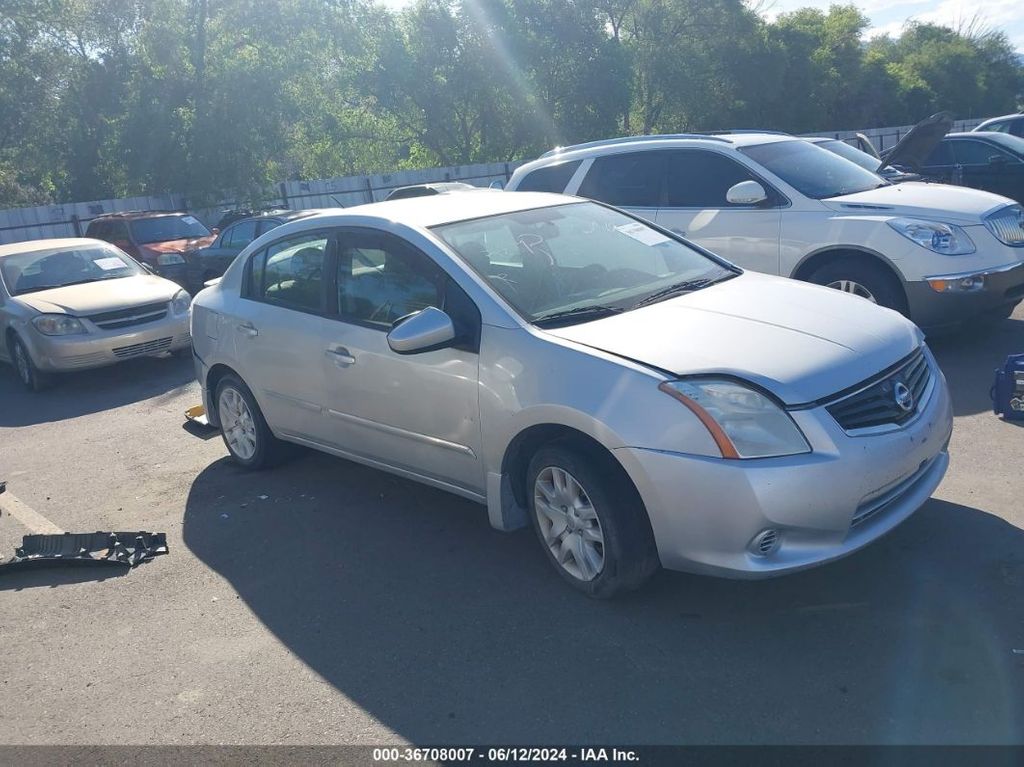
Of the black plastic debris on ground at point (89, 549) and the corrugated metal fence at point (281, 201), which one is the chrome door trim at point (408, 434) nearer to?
the black plastic debris on ground at point (89, 549)

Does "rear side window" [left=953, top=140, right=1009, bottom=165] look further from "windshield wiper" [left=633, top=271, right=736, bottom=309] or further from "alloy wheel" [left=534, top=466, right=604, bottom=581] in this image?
"alloy wheel" [left=534, top=466, right=604, bottom=581]

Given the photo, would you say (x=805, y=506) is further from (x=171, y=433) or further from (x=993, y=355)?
(x=171, y=433)

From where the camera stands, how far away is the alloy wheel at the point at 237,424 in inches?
239

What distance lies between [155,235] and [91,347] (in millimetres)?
7986

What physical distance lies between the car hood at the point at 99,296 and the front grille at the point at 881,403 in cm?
835

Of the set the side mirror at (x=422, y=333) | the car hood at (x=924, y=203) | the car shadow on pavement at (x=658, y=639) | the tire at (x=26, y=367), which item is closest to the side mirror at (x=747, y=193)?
the car hood at (x=924, y=203)

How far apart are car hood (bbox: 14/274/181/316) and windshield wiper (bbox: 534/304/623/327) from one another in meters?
7.11

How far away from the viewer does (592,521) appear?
381 centimetres

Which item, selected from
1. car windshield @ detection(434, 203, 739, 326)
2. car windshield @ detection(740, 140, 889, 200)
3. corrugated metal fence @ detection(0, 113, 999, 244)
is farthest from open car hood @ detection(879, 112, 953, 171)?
corrugated metal fence @ detection(0, 113, 999, 244)

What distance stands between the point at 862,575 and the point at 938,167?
36.0 feet

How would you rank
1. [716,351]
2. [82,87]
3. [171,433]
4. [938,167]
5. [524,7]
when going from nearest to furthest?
[716,351] < [171,433] < [938,167] < [82,87] < [524,7]

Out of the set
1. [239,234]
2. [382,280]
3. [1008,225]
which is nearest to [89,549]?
[382,280]

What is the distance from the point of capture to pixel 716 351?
3.69 meters

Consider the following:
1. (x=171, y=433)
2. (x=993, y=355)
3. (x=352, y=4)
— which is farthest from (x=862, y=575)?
(x=352, y=4)
